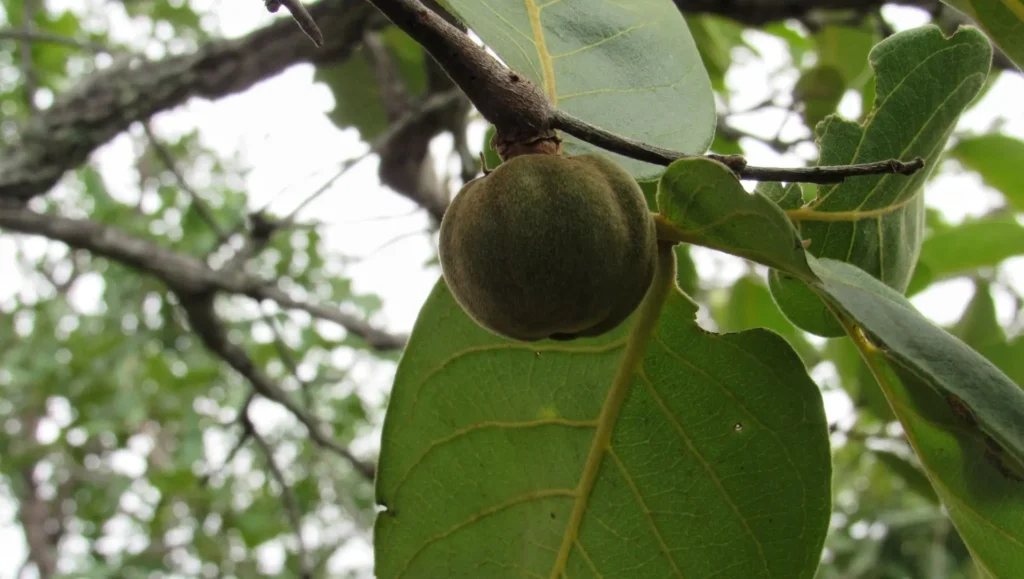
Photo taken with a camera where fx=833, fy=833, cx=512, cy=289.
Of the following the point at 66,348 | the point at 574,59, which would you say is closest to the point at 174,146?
the point at 66,348

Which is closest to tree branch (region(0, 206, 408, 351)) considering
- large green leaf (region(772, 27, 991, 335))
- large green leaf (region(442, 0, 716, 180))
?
large green leaf (region(442, 0, 716, 180))

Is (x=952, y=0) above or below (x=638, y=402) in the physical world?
above

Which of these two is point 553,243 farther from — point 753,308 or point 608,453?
point 753,308

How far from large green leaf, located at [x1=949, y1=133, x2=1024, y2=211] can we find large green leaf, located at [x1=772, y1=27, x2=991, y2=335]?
1449 millimetres

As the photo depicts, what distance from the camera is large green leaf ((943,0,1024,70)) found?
3.10 feet

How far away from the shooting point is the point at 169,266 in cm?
259

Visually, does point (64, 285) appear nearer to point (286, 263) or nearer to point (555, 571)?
point (286, 263)

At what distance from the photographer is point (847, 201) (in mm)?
930

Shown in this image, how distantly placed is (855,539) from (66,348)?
431 centimetres

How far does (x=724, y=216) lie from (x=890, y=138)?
0.32 metres

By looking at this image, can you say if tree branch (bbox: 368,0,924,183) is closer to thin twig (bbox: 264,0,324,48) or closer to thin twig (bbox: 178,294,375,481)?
thin twig (bbox: 264,0,324,48)

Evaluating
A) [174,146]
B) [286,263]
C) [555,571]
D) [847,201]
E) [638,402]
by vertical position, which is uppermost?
[174,146]

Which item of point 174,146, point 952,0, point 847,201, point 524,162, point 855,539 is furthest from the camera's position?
point 174,146

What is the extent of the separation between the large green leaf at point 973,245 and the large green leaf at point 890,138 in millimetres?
1323
